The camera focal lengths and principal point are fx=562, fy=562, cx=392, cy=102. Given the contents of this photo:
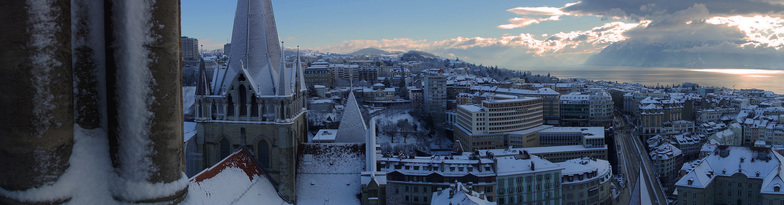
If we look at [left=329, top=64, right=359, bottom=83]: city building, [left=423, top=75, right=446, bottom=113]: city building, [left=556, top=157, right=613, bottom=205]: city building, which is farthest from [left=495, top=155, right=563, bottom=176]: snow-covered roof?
[left=329, top=64, right=359, bottom=83]: city building

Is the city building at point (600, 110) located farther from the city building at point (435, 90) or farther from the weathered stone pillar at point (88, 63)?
the weathered stone pillar at point (88, 63)

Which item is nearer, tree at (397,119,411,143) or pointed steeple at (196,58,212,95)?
pointed steeple at (196,58,212,95)

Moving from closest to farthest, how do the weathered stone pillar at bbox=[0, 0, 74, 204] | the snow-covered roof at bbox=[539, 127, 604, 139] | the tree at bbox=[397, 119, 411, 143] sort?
→ the weathered stone pillar at bbox=[0, 0, 74, 204], the snow-covered roof at bbox=[539, 127, 604, 139], the tree at bbox=[397, 119, 411, 143]

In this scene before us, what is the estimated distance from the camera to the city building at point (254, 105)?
1841 cm

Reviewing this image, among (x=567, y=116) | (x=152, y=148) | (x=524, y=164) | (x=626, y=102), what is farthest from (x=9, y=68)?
(x=626, y=102)

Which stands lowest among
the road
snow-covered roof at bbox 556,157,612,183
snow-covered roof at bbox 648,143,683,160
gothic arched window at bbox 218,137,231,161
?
the road

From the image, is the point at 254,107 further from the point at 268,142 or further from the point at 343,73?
the point at 343,73

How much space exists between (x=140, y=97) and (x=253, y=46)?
15722 mm

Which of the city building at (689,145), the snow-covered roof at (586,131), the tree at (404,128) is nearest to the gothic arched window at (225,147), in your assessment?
the tree at (404,128)

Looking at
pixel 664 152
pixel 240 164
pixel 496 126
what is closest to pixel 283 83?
pixel 240 164

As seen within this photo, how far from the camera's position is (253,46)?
62.4 feet

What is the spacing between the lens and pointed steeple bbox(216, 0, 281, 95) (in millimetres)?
18859

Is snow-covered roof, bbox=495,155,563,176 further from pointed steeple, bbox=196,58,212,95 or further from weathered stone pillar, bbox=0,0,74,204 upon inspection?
weathered stone pillar, bbox=0,0,74,204

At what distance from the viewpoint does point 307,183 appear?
62.6 feet
